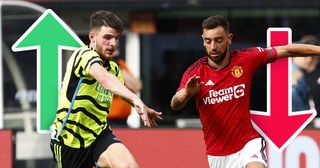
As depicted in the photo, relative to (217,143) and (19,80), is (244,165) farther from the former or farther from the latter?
(19,80)

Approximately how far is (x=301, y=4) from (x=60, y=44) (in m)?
5.05

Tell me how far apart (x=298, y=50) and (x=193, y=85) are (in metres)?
1.02

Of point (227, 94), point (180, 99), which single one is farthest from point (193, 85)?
point (227, 94)

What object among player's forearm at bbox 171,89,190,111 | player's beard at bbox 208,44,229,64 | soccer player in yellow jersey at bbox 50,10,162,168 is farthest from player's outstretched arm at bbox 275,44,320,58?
soccer player in yellow jersey at bbox 50,10,162,168

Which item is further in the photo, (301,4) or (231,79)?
(301,4)

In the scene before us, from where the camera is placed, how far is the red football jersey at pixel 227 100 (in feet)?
29.9

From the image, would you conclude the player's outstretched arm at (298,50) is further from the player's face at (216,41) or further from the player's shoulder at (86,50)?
the player's shoulder at (86,50)

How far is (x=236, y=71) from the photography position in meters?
9.20

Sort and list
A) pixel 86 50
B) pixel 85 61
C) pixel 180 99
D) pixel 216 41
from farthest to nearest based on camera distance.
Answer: pixel 216 41, pixel 180 99, pixel 86 50, pixel 85 61

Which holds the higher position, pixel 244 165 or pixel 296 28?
pixel 296 28

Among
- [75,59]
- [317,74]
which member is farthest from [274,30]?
[317,74]

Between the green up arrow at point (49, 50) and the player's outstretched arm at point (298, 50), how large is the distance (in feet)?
5.54

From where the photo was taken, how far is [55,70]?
9609mm

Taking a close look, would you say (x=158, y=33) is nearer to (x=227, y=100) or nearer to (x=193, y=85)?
(x=227, y=100)
